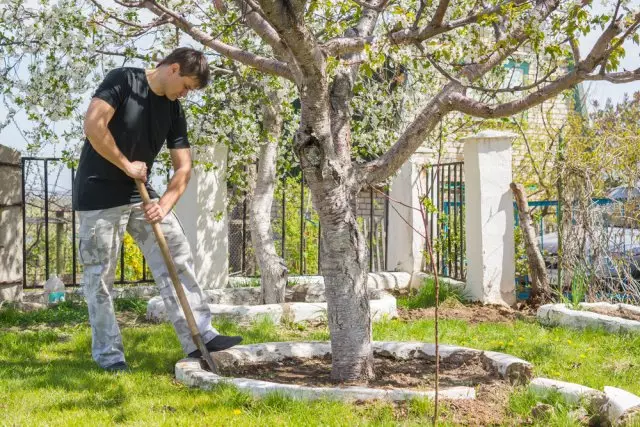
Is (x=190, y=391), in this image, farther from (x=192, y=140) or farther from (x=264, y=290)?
(x=192, y=140)

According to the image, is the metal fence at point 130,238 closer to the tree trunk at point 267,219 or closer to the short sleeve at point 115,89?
the tree trunk at point 267,219

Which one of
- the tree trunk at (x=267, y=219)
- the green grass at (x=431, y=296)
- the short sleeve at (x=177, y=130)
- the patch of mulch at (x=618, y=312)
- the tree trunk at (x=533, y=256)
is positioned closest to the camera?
the short sleeve at (x=177, y=130)

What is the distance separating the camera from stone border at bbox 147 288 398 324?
22.6ft

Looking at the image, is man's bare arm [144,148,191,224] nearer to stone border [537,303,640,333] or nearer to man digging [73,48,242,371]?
man digging [73,48,242,371]

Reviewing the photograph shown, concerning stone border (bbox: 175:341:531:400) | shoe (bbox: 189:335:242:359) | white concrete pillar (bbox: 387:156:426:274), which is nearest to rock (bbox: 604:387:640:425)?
stone border (bbox: 175:341:531:400)

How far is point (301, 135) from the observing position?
14.3 ft

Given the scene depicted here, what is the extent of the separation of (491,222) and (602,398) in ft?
14.9

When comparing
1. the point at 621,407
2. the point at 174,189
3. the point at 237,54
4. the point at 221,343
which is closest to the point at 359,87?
the point at 237,54

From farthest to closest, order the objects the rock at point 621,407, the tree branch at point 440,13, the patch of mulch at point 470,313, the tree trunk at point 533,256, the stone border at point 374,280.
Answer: the stone border at point 374,280 → the tree trunk at point 533,256 → the patch of mulch at point 470,313 → the tree branch at point 440,13 → the rock at point 621,407

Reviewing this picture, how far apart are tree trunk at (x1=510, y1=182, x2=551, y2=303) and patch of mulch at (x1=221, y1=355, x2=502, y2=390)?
10.4ft

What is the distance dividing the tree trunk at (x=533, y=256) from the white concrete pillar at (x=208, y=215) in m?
3.10

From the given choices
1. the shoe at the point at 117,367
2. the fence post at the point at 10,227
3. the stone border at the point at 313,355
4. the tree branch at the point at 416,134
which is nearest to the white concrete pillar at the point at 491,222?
the stone border at the point at 313,355

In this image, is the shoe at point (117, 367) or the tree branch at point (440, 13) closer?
the tree branch at point (440, 13)

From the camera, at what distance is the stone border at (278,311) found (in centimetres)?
688
